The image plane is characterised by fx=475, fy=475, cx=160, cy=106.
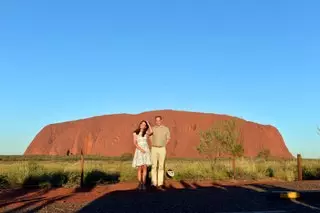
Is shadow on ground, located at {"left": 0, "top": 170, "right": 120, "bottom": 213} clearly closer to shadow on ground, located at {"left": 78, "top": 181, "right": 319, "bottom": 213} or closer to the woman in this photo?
shadow on ground, located at {"left": 78, "top": 181, "right": 319, "bottom": 213}

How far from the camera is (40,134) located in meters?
132

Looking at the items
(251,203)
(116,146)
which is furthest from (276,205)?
(116,146)

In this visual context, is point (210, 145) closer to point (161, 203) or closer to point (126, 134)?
point (161, 203)

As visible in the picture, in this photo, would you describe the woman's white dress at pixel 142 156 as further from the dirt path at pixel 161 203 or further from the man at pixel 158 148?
the dirt path at pixel 161 203

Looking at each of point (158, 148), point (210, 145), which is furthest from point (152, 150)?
point (210, 145)

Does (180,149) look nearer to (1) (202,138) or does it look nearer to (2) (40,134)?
(2) (40,134)

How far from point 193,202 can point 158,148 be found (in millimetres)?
4137

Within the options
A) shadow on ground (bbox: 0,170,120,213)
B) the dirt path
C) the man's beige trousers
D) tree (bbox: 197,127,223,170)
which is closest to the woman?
the man's beige trousers

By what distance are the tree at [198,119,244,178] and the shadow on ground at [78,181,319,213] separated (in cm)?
2138

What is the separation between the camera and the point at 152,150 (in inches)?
526

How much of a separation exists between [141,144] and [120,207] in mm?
3688

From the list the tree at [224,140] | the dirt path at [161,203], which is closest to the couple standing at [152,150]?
the dirt path at [161,203]

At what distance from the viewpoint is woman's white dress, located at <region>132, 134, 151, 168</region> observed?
483 inches

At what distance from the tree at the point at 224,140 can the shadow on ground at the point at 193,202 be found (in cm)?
2138
